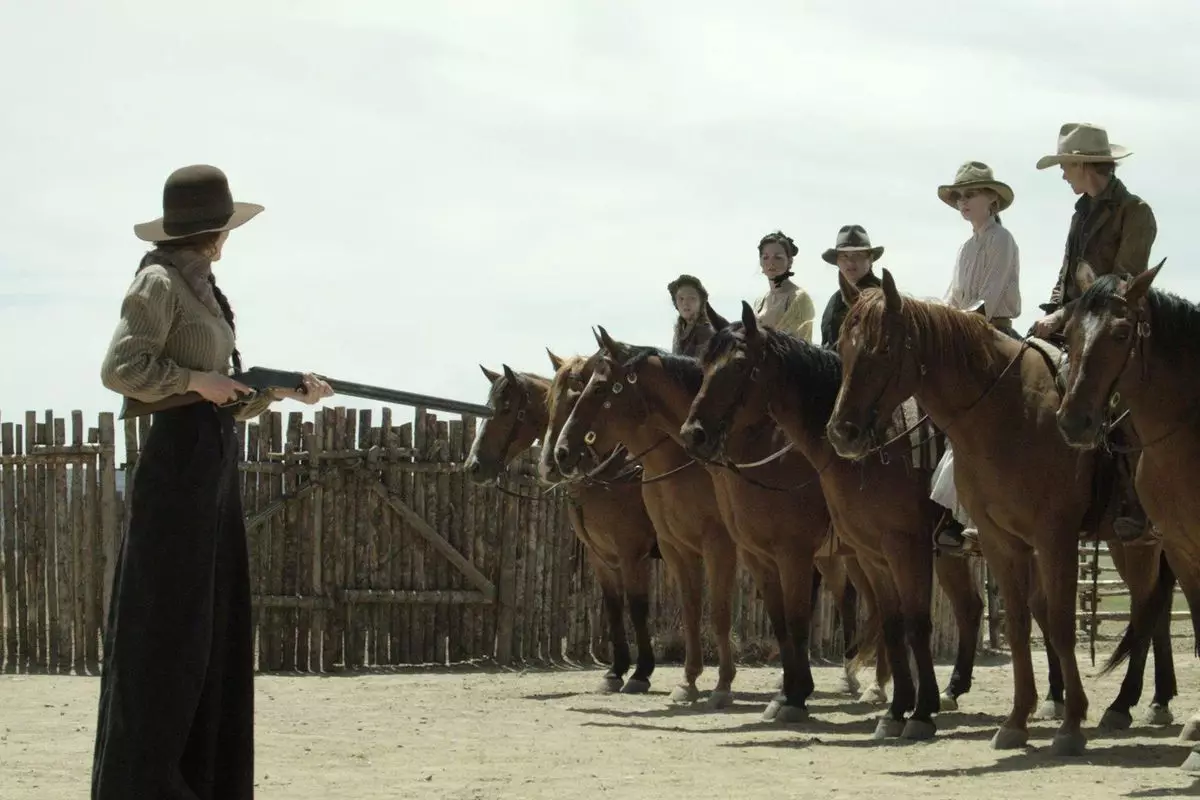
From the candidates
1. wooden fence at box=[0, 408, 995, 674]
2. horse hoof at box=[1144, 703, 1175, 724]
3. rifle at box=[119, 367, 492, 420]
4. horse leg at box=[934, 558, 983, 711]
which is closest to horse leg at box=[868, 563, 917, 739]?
horse leg at box=[934, 558, 983, 711]

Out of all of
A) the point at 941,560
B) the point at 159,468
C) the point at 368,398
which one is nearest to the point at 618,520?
the point at 941,560

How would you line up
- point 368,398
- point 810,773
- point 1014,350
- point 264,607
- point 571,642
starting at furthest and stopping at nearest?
point 571,642, point 264,607, point 1014,350, point 810,773, point 368,398

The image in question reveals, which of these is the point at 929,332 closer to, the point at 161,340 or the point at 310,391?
the point at 310,391

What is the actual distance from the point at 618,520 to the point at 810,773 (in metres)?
5.29

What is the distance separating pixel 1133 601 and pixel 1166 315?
10.3 feet

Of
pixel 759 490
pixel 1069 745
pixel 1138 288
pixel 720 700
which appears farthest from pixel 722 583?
pixel 1138 288

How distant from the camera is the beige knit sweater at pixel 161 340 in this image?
562cm

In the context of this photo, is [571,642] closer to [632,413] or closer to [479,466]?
[479,466]

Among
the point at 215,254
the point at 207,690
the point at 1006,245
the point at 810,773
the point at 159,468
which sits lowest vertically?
the point at 810,773

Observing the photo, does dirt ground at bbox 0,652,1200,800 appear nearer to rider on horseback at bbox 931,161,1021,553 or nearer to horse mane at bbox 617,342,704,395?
rider on horseback at bbox 931,161,1021,553

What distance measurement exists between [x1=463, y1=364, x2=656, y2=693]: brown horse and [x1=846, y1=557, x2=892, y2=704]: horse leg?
5.85ft

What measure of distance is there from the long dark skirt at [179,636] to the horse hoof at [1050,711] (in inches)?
267

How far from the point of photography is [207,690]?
18.8 ft

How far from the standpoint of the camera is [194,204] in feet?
19.2
